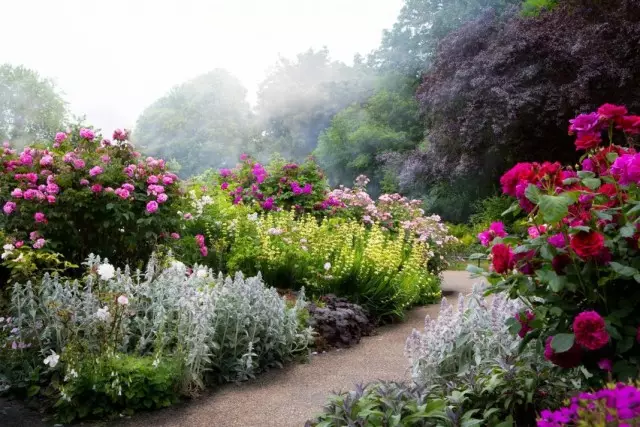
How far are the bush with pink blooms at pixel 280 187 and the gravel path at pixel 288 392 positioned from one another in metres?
3.91

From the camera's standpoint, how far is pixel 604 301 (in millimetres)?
2068

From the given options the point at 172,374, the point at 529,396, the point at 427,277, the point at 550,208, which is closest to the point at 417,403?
the point at 529,396

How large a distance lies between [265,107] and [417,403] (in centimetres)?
Answer: 2444

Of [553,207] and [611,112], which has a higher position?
[611,112]

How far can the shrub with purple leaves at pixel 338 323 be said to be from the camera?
464cm

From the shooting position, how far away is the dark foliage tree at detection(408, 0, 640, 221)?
37.0 ft

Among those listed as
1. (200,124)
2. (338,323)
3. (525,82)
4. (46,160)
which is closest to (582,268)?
(338,323)

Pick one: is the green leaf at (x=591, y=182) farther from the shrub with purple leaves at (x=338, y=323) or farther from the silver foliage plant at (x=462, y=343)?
the shrub with purple leaves at (x=338, y=323)

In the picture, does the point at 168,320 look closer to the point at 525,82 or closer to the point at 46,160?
the point at 46,160

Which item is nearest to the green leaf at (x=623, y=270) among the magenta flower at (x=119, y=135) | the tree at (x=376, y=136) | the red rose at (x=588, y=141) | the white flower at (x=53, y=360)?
the red rose at (x=588, y=141)

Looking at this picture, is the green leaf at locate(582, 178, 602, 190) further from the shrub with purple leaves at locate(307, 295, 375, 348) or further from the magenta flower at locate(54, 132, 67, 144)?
the magenta flower at locate(54, 132, 67, 144)

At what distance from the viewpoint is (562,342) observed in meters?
1.96

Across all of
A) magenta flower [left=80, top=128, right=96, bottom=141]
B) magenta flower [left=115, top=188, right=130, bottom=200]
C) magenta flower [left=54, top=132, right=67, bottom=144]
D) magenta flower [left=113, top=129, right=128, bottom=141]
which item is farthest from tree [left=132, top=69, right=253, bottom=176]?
magenta flower [left=115, top=188, right=130, bottom=200]

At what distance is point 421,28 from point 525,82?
29.5 ft
